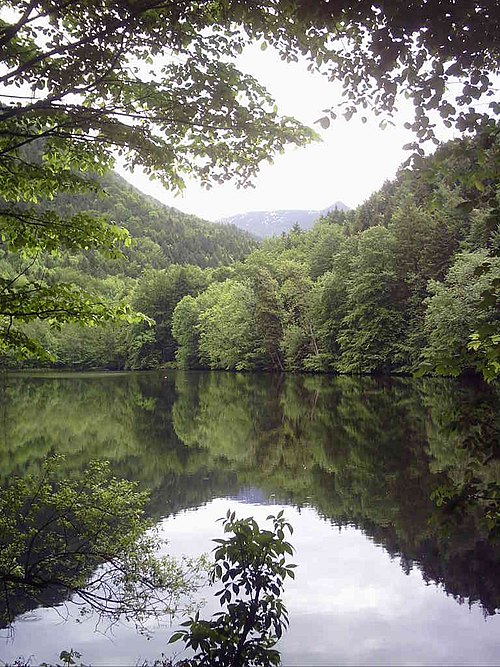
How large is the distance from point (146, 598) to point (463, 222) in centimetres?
5216

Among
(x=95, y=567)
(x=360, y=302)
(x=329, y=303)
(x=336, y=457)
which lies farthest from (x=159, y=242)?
(x=95, y=567)

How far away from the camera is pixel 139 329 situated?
89375mm

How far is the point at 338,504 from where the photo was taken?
35.3ft

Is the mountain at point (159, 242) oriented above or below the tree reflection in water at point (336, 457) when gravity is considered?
above

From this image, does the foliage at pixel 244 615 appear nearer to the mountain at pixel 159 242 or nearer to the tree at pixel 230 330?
A: the tree at pixel 230 330

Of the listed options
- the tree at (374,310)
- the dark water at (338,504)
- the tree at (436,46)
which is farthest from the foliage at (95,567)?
the tree at (374,310)

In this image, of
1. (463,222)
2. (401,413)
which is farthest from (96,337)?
(401,413)

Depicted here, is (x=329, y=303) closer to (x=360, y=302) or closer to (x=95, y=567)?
(x=360, y=302)

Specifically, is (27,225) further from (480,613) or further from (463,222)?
(463,222)

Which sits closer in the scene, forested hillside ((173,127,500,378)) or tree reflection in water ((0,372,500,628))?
tree reflection in water ((0,372,500,628))

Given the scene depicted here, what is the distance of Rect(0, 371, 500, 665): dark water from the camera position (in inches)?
211

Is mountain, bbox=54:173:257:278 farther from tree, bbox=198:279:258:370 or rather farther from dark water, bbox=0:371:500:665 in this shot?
dark water, bbox=0:371:500:665

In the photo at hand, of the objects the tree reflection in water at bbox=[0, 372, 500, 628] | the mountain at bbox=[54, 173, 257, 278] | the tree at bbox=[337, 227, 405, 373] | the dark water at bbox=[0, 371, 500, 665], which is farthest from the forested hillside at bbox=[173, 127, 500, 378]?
the mountain at bbox=[54, 173, 257, 278]

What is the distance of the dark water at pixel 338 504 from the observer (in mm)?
5371
